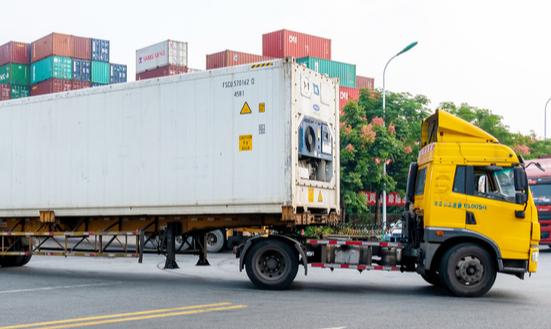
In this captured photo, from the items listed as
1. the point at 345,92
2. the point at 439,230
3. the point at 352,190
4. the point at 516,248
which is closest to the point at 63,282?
the point at 439,230

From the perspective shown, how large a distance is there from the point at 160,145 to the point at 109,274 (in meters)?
3.90

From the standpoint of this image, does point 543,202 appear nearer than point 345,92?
Yes

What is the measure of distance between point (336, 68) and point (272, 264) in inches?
1516

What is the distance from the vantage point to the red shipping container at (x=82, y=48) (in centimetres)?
5289

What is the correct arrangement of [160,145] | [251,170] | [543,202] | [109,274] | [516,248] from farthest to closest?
[543,202], [109,274], [160,145], [251,170], [516,248]

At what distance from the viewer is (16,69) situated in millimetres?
54281

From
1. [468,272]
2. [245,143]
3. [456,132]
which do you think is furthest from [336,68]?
[468,272]

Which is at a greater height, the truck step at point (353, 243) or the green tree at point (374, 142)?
the green tree at point (374, 142)

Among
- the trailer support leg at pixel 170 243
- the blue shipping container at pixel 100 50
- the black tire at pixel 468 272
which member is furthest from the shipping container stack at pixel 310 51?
the black tire at pixel 468 272

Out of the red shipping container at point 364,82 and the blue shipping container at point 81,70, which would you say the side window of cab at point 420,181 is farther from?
the red shipping container at point 364,82

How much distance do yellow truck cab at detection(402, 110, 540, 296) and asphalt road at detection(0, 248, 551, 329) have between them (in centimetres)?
51

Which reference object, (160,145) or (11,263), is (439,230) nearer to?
(160,145)

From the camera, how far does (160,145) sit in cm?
1351

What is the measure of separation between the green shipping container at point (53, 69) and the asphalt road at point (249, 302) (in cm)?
3775
